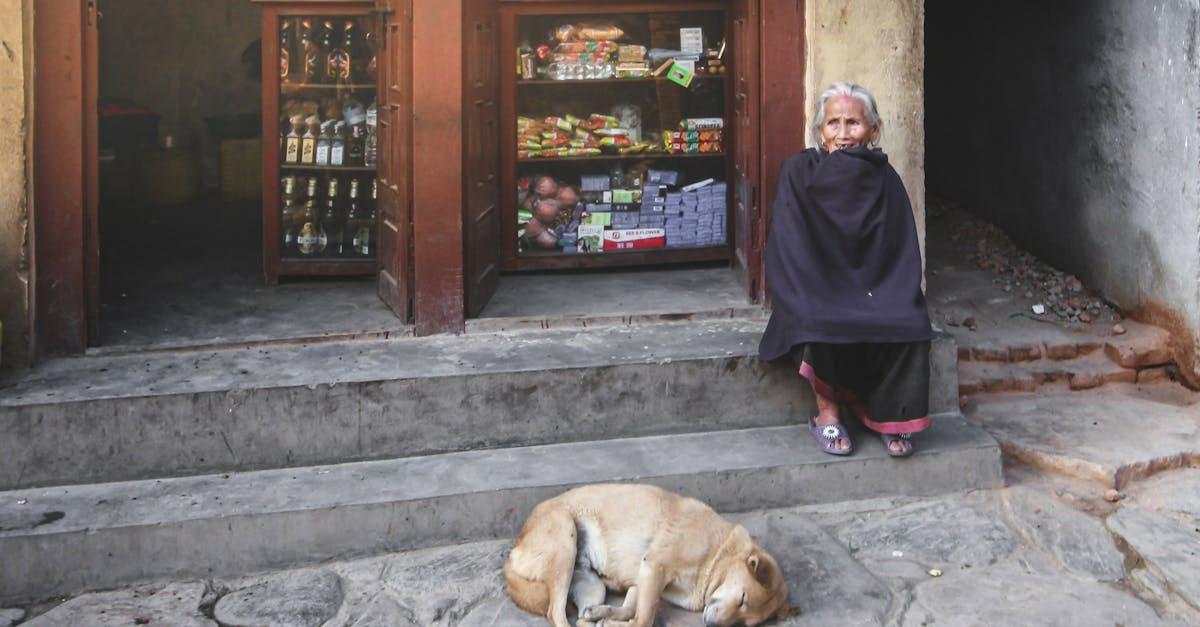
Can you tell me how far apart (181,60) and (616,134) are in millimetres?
6210

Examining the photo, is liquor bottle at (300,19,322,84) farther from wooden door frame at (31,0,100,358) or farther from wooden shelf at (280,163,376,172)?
wooden door frame at (31,0,100,358)

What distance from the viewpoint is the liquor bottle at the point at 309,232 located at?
710 centimetres

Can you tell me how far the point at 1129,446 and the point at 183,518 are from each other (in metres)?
4.09

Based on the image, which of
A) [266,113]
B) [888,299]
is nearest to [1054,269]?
[888,299]

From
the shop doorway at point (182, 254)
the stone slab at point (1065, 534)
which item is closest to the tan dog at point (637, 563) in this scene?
the stone slab at point (1065, 534)

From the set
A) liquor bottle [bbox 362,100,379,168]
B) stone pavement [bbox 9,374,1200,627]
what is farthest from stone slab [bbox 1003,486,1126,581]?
liquor bottle [bbox 362,100,379,168]

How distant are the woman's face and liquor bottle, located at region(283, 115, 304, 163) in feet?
11.2

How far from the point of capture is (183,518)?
4.41m

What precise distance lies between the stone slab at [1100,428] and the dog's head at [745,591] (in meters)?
1.98

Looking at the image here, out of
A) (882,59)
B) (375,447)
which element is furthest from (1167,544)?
(375,447)

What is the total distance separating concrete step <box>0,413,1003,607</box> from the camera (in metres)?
4.34

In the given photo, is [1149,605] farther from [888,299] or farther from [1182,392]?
[1182,392]

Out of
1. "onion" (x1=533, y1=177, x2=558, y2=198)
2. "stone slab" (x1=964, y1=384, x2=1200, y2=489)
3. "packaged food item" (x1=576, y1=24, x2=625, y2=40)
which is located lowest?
"stone slab" (x1=964, y1=384, x2=1200, y2=489)

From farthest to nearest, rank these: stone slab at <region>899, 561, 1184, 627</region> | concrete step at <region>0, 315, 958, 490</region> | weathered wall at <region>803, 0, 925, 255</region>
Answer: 1. weathered wall at <region>803, 0, 925, 255</region>
2. concrete step at <region>0, 315, 958, 490</region>
3. stone slab at <region>899, 561, 1184, 627</region>
